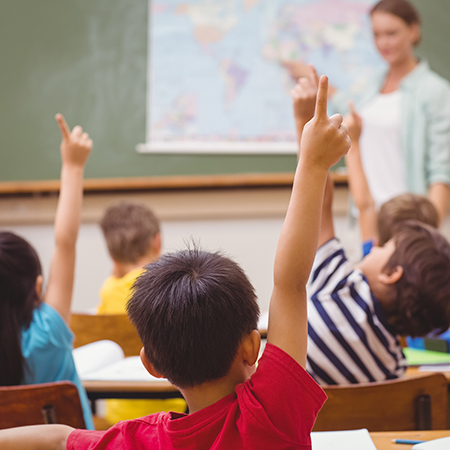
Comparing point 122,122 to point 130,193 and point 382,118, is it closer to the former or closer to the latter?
point 130,193

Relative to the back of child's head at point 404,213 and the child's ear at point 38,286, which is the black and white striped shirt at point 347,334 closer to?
the child's ear at point 38,286

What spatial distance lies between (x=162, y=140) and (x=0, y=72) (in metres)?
1.11

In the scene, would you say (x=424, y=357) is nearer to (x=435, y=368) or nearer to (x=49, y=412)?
(x=435, y=368)

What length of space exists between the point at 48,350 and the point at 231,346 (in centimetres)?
70

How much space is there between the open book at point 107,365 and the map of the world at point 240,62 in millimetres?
2067

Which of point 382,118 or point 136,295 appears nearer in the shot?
point 136,295

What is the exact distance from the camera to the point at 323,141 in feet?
2.27

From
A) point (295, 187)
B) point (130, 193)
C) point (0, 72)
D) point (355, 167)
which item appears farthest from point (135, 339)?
point (0, 72)

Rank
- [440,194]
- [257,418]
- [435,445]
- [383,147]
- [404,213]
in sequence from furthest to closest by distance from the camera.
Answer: [383,147]
[440,194]
[404,213]
[435,445]
[257,418]

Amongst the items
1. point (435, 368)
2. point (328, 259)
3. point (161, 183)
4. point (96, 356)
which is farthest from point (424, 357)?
point (161, 183)

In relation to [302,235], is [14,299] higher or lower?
lower

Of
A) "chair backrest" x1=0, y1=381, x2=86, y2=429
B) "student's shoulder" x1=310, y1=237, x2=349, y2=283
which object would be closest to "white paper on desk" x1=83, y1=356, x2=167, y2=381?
"chair backrest" x1=0, y1=381, x2=86, y2=429

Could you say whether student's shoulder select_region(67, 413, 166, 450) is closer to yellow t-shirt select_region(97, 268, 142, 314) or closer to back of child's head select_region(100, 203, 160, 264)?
yellow t-shirt select_region(97, 268, 142, 314)

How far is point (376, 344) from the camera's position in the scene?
1.24 m
